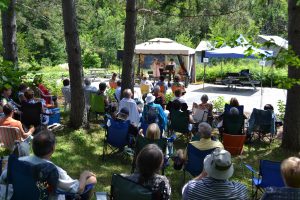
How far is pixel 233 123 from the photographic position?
25.3 ft

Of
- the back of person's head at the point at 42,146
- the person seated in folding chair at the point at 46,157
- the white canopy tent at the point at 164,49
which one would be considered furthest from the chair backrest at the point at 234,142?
the white canopy tent at the point at 164,49

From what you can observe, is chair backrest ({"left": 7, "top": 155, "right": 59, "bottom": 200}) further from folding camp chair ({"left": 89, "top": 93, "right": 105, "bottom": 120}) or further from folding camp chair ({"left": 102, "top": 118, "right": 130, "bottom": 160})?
folding camp chair ({"left": 89, "top": 93, "right": 105, "bottom": 120})

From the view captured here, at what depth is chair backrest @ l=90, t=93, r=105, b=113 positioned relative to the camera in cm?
898

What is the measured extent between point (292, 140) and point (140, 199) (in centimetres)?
556

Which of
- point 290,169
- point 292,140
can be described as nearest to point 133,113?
point 292,140

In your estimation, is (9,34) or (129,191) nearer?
(129,191)

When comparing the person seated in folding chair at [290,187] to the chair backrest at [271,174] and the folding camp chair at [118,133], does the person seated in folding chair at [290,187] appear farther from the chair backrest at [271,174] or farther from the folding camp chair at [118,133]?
the folding camp chair at [118,133]

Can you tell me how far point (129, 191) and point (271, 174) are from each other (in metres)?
2.10

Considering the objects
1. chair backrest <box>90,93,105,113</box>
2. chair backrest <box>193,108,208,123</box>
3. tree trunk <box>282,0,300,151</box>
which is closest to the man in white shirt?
chair backrest <box>193,108,208,123</box>

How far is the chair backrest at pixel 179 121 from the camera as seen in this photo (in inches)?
304

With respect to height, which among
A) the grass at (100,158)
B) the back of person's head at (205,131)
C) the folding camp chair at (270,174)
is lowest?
the grass at (100,158)

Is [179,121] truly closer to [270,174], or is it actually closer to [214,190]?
[270,174]

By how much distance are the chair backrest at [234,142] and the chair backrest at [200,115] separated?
85 cm

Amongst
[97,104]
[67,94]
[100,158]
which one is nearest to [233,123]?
[100,158]
